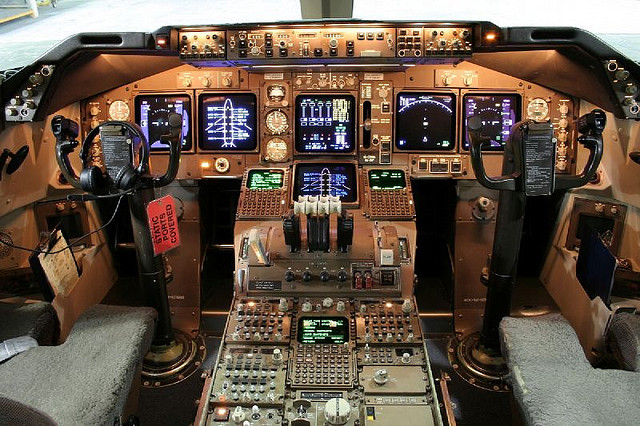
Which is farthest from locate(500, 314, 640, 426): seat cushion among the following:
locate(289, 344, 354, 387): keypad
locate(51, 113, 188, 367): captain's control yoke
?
locate(51, 113, 188, 367): captain's control yoke

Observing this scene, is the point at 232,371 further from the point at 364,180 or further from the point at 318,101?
the point at 318,101

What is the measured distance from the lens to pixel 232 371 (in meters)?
2.93

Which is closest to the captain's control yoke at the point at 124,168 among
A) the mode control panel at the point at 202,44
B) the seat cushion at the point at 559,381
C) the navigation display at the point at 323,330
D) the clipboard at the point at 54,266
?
the clipboard at the point at 54,266

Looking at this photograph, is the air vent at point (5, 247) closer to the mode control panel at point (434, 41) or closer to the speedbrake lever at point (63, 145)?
the speedbrake lever at point (63, 145)

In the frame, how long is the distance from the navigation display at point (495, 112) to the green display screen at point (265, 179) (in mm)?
1284

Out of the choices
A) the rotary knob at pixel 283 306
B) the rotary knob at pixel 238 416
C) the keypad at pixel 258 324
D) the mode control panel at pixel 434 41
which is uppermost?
the mode control panel at pixel 434 41

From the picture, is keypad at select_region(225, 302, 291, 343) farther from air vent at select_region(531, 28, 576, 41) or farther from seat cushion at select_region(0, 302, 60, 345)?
air vent at select_region(531, 28, 576, 41)

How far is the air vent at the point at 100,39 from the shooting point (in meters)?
3.71

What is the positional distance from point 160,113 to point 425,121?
1.84 metres

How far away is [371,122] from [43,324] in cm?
239

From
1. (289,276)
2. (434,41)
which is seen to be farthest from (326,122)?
(289,276)

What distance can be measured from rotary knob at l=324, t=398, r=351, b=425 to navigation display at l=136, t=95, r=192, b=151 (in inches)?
94.9

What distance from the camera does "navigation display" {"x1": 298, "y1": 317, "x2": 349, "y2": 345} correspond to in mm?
3213

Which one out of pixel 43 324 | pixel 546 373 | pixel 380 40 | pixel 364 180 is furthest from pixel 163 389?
pixel 380 40
